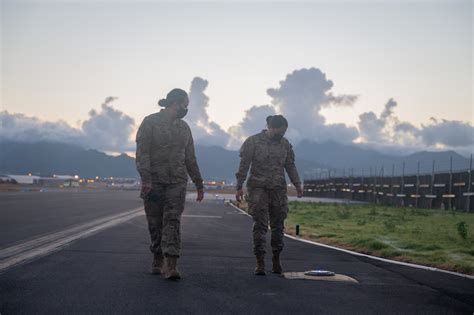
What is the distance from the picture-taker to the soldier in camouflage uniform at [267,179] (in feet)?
26.9

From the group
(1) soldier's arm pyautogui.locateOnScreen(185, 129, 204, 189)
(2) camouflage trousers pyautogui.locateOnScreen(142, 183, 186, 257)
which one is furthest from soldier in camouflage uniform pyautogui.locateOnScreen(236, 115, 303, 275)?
(2) camouflage trousers pyautogui.locateOnScreen(142, 183, 186, 257)

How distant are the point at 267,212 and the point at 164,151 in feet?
5.87

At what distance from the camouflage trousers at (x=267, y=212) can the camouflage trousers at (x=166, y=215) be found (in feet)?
4.16

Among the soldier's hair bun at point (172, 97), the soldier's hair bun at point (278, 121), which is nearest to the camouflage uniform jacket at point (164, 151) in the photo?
the soldier's hair bun at point (172, 97)

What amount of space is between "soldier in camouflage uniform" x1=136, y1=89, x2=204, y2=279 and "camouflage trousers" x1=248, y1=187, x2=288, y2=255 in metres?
0.95

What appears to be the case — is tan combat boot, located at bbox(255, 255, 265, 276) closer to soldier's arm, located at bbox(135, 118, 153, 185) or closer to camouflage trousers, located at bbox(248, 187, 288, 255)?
camouflage trousers, located at bbox(248, 187, 288, 255)

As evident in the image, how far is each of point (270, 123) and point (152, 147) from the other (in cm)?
190

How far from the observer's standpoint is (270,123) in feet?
28.0

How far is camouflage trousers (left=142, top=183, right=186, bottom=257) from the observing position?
712 cm

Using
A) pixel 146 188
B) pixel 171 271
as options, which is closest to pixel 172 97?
pixel 146 188

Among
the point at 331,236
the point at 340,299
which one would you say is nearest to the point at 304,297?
the point at 340,299

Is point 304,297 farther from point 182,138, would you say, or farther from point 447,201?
point 447,201

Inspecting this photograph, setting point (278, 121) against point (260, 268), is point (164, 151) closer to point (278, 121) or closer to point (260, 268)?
point (278, 121)

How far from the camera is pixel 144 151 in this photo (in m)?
7.36
